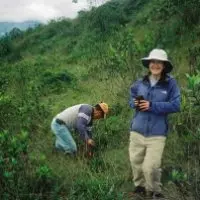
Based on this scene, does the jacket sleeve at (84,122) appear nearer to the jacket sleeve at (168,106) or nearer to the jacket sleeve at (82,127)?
the jacket sleeve at (82,127)

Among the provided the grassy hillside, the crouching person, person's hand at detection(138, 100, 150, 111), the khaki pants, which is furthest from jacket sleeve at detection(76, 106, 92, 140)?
person's hand at detection(138, 100, 150, 111)

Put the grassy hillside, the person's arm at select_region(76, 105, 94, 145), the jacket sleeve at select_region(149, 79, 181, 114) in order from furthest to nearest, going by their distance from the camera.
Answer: the person's arm at select_region(76, 105, 94, 145) → the grassy hillside → the jacket sleeve at select_region(149, 79, 181, 114)

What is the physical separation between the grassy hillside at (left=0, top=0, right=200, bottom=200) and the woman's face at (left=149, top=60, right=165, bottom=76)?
1.38ft

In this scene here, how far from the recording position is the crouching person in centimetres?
714

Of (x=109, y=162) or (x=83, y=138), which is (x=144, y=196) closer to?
(x=109, y=162)

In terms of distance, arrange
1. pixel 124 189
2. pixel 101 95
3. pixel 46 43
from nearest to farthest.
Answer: pixel 124 189 < pixel 101 95 < pixel 46 43

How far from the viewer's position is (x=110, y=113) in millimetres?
8820

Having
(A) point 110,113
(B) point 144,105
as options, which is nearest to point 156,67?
(B) point 144,105

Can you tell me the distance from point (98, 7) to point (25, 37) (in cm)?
654

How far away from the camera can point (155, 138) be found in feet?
18.3

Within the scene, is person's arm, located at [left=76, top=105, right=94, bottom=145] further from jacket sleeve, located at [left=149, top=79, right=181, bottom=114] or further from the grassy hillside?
jacket sleeve, located at [left=149, top=79, right=181, bottom=114]

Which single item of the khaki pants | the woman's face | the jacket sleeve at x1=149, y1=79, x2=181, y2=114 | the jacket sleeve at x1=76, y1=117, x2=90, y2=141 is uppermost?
the woman's face

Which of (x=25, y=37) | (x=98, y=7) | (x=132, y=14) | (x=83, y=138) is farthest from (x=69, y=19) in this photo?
(x=83, y=138)

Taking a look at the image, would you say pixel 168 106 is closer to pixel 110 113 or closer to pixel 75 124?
pixel 75 124
